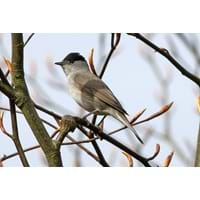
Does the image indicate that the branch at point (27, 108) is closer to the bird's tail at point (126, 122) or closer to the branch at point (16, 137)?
the branch at point (16, 137)

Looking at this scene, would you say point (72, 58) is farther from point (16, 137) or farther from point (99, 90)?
point (16, 137)

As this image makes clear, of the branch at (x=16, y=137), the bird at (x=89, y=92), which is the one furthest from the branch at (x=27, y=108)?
the bird at (x=89, y=92)

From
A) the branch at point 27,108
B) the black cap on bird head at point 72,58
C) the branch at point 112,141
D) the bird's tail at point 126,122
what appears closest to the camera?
the branch at point 27,108

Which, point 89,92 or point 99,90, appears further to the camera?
point 89,92

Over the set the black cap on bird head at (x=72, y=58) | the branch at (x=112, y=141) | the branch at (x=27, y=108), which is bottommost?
the branch at (x=112, y=141)

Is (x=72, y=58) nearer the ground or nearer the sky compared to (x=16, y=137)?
nearer the sky

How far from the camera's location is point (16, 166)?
0.77 metres

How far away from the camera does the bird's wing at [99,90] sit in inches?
37.0

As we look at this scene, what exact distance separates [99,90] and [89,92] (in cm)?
15

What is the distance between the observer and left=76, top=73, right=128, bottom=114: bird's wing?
94cm

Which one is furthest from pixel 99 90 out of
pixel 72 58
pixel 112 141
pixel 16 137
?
pixel 16 137

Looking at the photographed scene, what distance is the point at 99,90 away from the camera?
1.00 m
